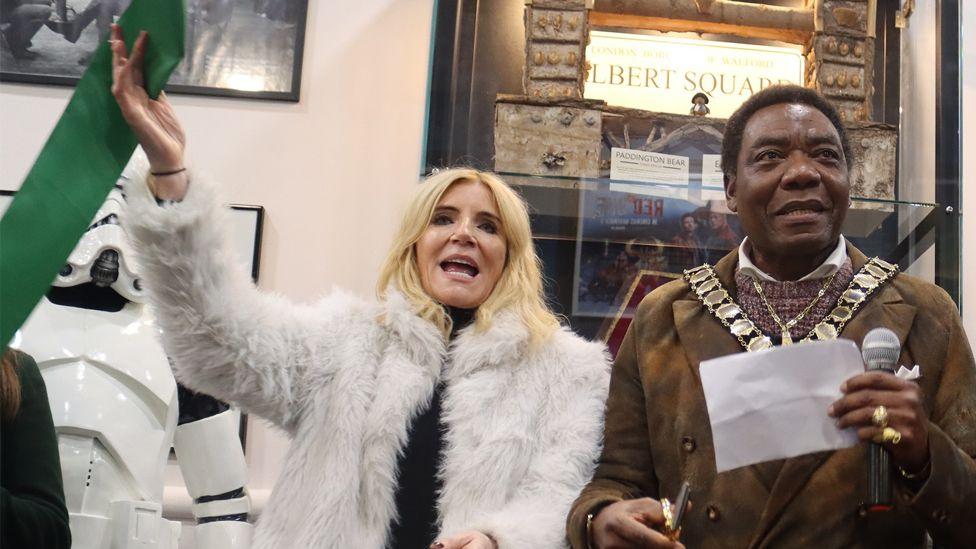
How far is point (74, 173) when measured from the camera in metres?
1.55

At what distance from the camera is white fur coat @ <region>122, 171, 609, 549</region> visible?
1.97 metres

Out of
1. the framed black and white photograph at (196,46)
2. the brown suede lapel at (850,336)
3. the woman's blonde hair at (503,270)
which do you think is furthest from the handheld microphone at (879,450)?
the framed black and white photograph at (196,46)

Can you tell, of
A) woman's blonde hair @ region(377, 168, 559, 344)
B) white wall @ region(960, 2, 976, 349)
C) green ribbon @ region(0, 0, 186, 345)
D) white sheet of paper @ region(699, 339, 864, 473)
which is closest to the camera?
green ribbon @ region(0, 0, 186, 345)

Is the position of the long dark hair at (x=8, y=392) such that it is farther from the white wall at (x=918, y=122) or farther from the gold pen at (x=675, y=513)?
the white wall at (x=918, y=122)

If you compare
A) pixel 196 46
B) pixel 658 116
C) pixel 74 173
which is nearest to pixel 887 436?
pixel 74 173

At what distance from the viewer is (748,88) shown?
326cm

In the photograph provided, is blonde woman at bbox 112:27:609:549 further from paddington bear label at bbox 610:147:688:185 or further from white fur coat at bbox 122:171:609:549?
paddington bear label at bbox 610:147:688:185

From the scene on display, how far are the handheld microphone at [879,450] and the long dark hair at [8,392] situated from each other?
1475 millimetres

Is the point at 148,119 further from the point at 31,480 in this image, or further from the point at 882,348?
the point at 882,348

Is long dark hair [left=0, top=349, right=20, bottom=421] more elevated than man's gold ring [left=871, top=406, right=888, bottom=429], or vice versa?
man's gold ring [left=871, top=406, right=888, bottom=429]

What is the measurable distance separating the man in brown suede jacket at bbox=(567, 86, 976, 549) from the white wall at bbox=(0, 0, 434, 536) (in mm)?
1563

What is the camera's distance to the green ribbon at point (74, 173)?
1448mm

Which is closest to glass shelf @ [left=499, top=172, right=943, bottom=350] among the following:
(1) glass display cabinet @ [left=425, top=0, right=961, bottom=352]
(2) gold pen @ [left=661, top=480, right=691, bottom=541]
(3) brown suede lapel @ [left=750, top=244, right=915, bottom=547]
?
(1) glass display cabinet @ [left=425, top=0, right=961, bottom=352]

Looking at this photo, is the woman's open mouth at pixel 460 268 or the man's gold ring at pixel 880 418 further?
the woman's open mouth at pixel 460 268
